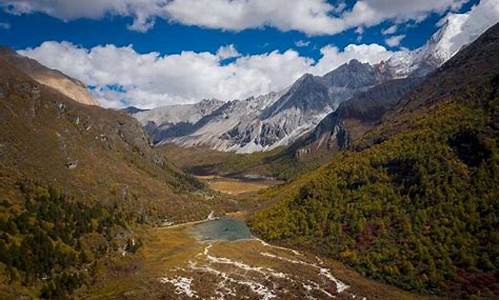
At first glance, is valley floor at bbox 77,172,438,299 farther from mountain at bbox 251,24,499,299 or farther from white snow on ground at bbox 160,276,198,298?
mountain at bbox 251,24,499,299

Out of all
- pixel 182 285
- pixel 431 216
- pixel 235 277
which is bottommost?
pixel 182 285

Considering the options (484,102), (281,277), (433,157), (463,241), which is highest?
→ (484,102)

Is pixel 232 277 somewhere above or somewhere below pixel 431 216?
below

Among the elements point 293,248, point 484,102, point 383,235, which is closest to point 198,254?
point 293,248

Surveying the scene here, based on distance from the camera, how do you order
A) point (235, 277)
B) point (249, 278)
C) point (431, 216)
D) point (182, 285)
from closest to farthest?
point (182, 285), point (249, 278), point (235, 277), point (431, 216)

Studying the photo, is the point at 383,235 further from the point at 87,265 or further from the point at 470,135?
the point at 87,265

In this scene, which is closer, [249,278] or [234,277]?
[249,278]

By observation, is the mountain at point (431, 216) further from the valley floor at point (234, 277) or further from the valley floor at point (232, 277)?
the valley floor at point (234, 277)

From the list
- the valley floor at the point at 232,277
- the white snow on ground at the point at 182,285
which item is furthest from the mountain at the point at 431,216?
the white snow on ground at the point at 182,285

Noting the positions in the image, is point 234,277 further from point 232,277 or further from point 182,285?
point 182,285

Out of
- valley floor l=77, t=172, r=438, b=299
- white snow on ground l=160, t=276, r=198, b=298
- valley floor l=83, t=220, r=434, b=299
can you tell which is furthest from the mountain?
white snow on ground l=160, t=276, r=198, b=298

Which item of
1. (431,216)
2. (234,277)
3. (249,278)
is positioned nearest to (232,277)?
(234,277)
